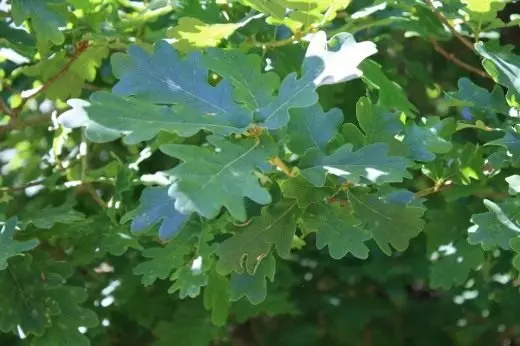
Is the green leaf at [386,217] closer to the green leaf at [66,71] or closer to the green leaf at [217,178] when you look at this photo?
the green leaf at [217,178]

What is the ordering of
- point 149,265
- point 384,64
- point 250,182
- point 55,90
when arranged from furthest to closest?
point 384,64, point 55,90, point 149,265, point 250,182

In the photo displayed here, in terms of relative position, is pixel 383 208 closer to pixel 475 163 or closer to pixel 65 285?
pixel 475 163

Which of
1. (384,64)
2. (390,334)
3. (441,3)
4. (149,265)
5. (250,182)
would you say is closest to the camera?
(250,182)

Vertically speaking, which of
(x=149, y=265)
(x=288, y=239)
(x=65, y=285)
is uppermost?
(x=288, y=239)

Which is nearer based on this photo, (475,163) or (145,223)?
(145,223)

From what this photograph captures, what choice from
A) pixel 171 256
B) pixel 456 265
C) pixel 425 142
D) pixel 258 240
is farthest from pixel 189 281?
pixel 456 265

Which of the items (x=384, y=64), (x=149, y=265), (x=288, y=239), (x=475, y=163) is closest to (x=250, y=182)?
(x=288, y=239)

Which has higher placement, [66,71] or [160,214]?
[160,214]

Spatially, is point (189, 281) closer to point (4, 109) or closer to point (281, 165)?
point (281, 165)

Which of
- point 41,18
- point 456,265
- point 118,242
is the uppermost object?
point 41,18
